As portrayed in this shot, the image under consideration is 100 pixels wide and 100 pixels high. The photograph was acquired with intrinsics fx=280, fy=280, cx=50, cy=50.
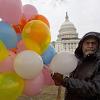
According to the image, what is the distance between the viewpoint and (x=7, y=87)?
2.41 m

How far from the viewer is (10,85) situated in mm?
2439

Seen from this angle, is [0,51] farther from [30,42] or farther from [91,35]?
[91,35]

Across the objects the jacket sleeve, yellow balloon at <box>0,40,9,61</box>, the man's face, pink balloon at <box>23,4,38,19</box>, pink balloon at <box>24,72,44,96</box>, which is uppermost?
pink balloon at <box>23,4,38,19</box>

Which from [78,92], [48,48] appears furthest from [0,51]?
[78,92]

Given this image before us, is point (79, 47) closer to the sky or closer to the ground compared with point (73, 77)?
closer to the sky

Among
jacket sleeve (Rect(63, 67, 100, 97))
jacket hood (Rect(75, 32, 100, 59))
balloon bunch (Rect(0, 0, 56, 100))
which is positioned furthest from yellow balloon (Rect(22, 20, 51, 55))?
jacket sleeve (Rect(63, 67, 100, 97))

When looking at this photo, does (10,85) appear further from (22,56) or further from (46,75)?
(46,75)

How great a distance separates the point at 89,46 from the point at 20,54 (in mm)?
636

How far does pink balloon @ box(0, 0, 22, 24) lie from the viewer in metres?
2.63

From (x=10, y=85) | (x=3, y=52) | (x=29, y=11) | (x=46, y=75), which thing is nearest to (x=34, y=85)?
(x=46, y=75)

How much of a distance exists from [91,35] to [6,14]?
89 centimetres

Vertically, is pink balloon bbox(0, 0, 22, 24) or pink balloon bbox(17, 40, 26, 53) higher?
pink balloon bbox(0, 0, 22, 24)

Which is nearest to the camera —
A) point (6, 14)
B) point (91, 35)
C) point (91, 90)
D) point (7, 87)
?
point (91, 90)

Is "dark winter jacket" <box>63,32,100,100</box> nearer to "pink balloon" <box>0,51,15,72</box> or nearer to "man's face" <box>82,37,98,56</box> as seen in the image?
"man's face" <box>82,37,98,56</box>
